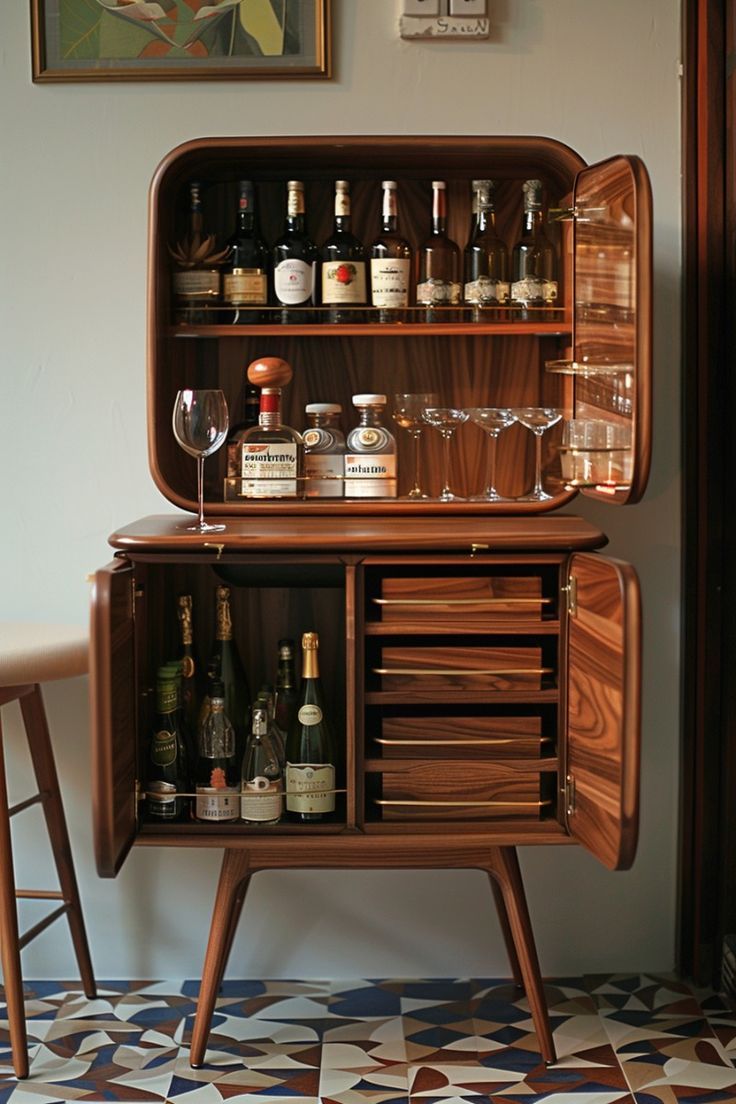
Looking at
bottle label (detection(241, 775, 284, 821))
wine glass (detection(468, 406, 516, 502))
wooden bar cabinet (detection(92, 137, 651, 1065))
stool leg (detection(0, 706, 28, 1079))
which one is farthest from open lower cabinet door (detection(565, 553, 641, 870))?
stool leg (detection(0, 706, 28, 1079))

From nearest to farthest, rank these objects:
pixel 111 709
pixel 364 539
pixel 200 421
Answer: pixel 111 709, pixel 364 539, pixel 200 421

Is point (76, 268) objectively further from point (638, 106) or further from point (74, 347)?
point (638, 106)

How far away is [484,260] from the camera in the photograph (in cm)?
225

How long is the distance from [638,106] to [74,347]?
1.19 m

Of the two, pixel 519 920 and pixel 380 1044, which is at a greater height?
pixel 519 920

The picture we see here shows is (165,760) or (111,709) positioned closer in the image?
(111,709)

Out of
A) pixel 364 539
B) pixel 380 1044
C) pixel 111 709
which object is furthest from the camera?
pixel 380 1044

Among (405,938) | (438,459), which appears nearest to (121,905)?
(405,938)

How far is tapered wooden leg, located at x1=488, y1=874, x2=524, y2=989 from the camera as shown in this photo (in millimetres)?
2281

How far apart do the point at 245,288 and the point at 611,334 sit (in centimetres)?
68

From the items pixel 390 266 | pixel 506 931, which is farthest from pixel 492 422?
pixel 506 931

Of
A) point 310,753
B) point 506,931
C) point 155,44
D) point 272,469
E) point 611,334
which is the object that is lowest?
point 506,931

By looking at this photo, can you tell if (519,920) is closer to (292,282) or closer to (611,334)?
(611,334)

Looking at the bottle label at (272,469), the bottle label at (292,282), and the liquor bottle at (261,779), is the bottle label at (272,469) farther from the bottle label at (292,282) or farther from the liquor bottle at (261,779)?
the liquor bottle at (261,779)
